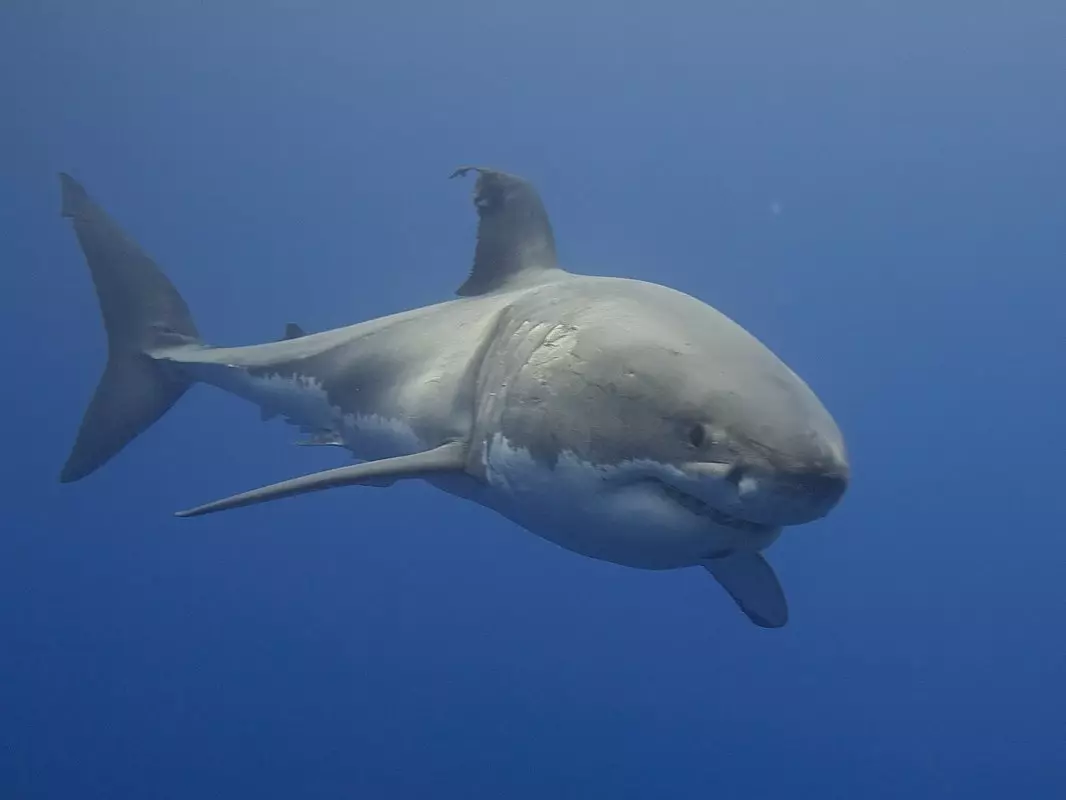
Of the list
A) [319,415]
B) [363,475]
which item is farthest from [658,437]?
[319,415]

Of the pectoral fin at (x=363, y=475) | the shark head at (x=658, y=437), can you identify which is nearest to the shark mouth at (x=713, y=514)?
the shark head at (x=658, y=437)

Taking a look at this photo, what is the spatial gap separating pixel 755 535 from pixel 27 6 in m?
20.9

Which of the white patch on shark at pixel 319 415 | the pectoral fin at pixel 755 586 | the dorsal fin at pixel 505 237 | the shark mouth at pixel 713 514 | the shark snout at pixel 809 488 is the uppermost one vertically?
the dorsal fin at pixel 505 237

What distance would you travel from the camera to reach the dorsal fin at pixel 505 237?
14.2 feet

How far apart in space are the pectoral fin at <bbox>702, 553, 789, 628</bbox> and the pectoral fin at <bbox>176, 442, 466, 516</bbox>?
3.80 ft

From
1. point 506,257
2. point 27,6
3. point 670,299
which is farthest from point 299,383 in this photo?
point 27,6

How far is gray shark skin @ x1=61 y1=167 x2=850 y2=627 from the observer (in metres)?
2.08

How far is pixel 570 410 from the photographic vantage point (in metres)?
2.53

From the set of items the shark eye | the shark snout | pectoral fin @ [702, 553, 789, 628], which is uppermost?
the shark eye

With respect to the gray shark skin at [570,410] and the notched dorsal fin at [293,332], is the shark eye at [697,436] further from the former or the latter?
the notched dorsal fin at [293,332]

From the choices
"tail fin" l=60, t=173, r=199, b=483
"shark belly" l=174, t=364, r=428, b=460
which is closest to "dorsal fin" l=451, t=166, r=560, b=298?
"shark belly" l=174, t=364, r=428, b=460

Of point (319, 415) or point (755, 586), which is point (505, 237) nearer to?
point (319, 415)

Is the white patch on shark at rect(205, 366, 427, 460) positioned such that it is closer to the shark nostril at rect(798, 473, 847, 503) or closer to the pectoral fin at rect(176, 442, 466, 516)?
the pectoral fin at rect(176, 442, 466, 516)

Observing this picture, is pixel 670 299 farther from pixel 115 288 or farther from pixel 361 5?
pixel 361 5
